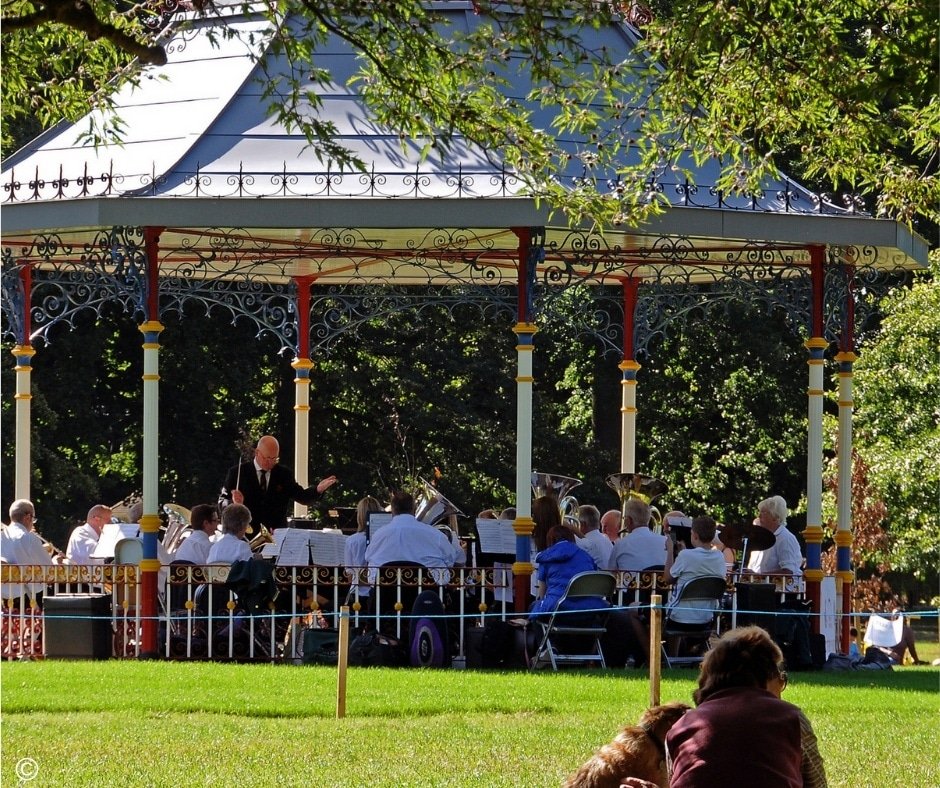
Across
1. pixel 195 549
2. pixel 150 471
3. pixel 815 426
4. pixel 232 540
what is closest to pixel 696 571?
pixel 815 426

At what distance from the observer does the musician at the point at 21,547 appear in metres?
17.9

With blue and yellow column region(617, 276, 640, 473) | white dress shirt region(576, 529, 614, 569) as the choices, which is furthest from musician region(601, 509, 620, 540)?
blue and yellow column region(617, 276, 640, 473)

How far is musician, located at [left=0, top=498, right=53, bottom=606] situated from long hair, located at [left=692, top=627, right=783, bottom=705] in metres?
11.8

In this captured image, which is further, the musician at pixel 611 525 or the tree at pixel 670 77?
the musician at pixel 611 525

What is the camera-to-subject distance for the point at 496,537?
18109mm

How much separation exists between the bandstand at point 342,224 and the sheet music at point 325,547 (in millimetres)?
1507

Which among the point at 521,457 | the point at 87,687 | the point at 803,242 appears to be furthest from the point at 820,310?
the point at 87,687

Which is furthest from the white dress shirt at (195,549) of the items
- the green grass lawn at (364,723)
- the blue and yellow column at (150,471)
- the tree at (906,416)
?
the tree at (906,416)

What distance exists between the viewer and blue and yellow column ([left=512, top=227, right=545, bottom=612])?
17.1 meters

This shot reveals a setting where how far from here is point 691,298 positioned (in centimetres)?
2334

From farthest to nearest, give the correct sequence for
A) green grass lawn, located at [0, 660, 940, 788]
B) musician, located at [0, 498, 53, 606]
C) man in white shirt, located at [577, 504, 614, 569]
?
man in white shirt, located at [577, 504, 614, 569] → musician, located at [0, 498, 53, 606] → green grass lawn, located at [0, 660, 940, 788]

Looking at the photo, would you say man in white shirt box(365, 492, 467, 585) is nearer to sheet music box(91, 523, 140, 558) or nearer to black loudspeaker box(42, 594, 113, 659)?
black loudspeaker box(42, 594, 113, 659)

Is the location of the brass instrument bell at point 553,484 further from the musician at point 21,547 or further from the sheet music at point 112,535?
the musician at point 21,547

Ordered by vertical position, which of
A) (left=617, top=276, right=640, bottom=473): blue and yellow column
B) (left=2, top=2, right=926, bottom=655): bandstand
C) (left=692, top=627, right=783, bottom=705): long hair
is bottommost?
(left=692, top=627, right=783, bottom=705): long hair
